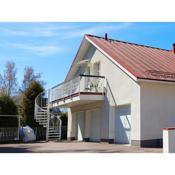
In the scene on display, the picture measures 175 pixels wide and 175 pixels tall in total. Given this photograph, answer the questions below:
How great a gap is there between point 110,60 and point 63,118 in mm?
12713

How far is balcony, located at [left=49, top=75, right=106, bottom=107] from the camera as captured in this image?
21281 mm

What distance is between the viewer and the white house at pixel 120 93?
1812 cm

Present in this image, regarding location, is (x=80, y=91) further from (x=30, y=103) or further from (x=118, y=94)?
(x=30, y=103)

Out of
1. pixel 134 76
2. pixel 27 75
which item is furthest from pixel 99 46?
pixel 27 75

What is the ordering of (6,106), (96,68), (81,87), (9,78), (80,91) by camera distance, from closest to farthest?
(80,91) → (81,87) → (96,68) → (6,106) → (9,78)

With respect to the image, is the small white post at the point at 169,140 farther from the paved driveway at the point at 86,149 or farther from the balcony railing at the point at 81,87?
the balcony railing at the point at 81,87

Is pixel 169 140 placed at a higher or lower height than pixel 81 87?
lower

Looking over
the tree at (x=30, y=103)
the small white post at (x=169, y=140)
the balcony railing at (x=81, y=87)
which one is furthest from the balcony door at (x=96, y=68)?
the tree at (x=30, y=103)

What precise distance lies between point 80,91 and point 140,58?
160 inches

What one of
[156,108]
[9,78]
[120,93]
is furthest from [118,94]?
[9,78]

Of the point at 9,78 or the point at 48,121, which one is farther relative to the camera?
the point at 9,78

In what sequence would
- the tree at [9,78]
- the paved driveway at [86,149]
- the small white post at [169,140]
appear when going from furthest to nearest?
the tree at [9,78] → the paved driveway at [86,149] → the small white post at [169,140]

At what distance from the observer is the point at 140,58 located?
21562 millimetres

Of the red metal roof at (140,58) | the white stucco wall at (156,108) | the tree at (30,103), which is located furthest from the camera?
the tree at (30,103)
